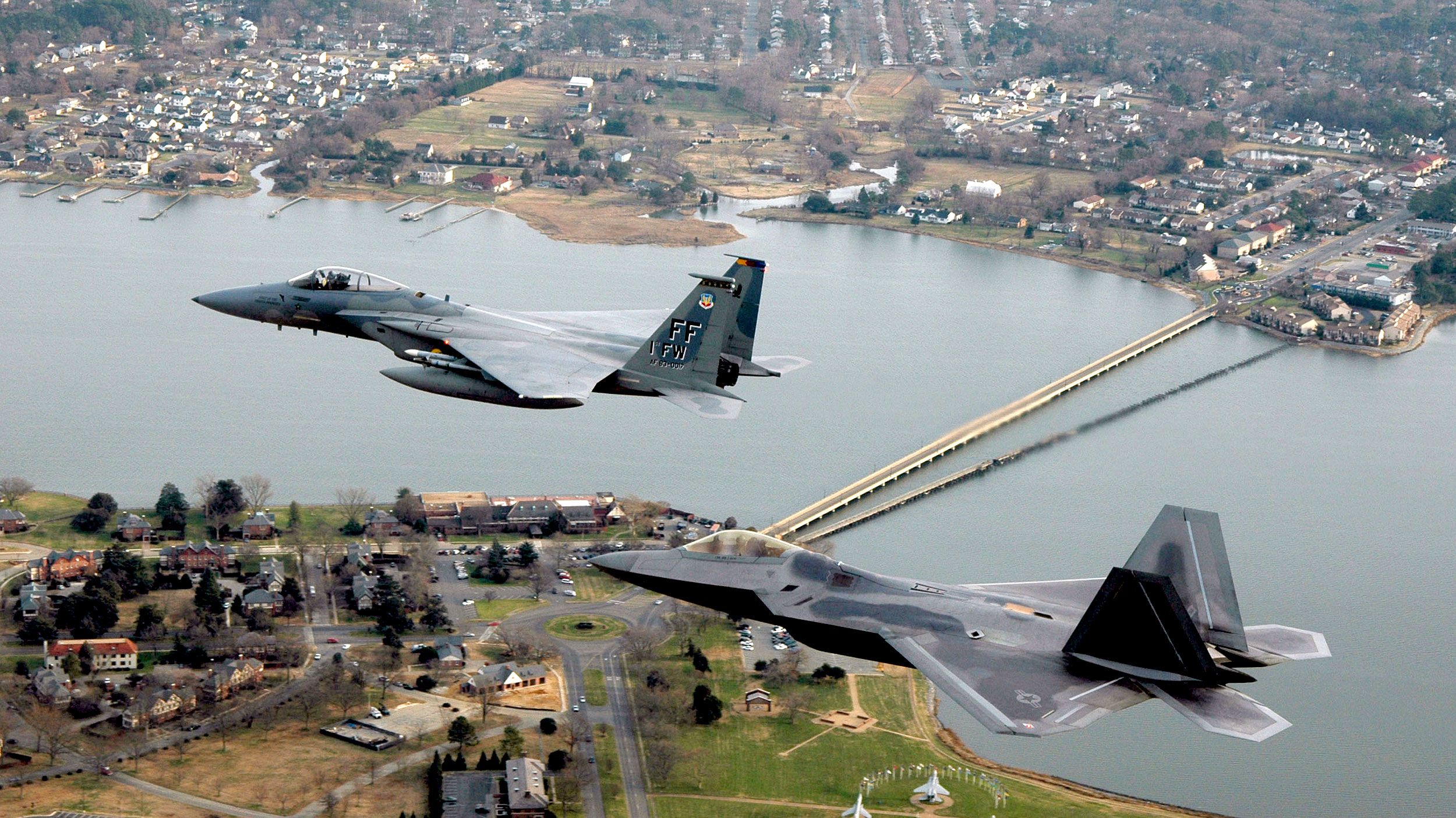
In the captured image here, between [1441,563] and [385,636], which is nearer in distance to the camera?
[385,636]

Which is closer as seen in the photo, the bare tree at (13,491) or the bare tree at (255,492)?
the bare tree at (13,491)

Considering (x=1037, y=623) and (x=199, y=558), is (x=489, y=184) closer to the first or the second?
(x=199, y=558)

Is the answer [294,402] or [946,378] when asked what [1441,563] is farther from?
[294,402]

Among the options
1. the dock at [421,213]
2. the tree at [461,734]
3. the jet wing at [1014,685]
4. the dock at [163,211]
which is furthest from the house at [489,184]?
the jet wing at [1014,685]

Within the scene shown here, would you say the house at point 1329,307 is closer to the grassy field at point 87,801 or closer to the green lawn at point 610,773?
the green lawn at point 610,773

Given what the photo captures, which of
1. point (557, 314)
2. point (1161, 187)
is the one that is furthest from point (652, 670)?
point (1161, 187)

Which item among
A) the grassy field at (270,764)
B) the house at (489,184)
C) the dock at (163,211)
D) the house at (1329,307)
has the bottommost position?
the grassy field at (270,764)

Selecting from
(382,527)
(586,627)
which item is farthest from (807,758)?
(382,527)
